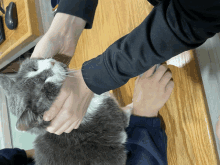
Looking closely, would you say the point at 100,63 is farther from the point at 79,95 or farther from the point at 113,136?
the point at 113,136

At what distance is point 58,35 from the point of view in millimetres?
649

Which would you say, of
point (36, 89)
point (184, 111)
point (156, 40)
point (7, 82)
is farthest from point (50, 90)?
point (184, 111)

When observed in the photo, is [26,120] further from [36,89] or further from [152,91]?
[152,91]

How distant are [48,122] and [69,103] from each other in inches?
4.6

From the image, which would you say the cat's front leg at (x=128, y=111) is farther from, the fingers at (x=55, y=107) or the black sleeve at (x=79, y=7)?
the black sleeve at (x=79, y=7)

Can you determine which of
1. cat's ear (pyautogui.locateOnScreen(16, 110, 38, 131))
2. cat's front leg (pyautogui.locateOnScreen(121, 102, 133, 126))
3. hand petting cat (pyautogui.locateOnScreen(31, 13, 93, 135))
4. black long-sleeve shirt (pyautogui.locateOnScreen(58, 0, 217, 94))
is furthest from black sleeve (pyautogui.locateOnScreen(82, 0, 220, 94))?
cat's front leg (pyautogui.locateOnScreen(121, 102, 133, 126))

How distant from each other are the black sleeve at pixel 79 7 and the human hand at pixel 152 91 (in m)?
0.33

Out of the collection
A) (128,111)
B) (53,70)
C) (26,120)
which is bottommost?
(128,111)

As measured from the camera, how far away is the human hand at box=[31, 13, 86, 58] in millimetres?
627

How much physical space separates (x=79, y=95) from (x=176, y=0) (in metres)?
0.36

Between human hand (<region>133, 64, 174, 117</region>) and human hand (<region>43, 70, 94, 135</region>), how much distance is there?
26 cm

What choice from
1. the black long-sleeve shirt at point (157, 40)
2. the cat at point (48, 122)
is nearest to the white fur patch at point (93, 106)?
the cat at point (48, 122)

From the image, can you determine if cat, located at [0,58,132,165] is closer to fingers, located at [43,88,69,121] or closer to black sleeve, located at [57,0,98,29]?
fingers, located at [43,88,69,121]

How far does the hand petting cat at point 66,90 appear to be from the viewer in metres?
0.50
